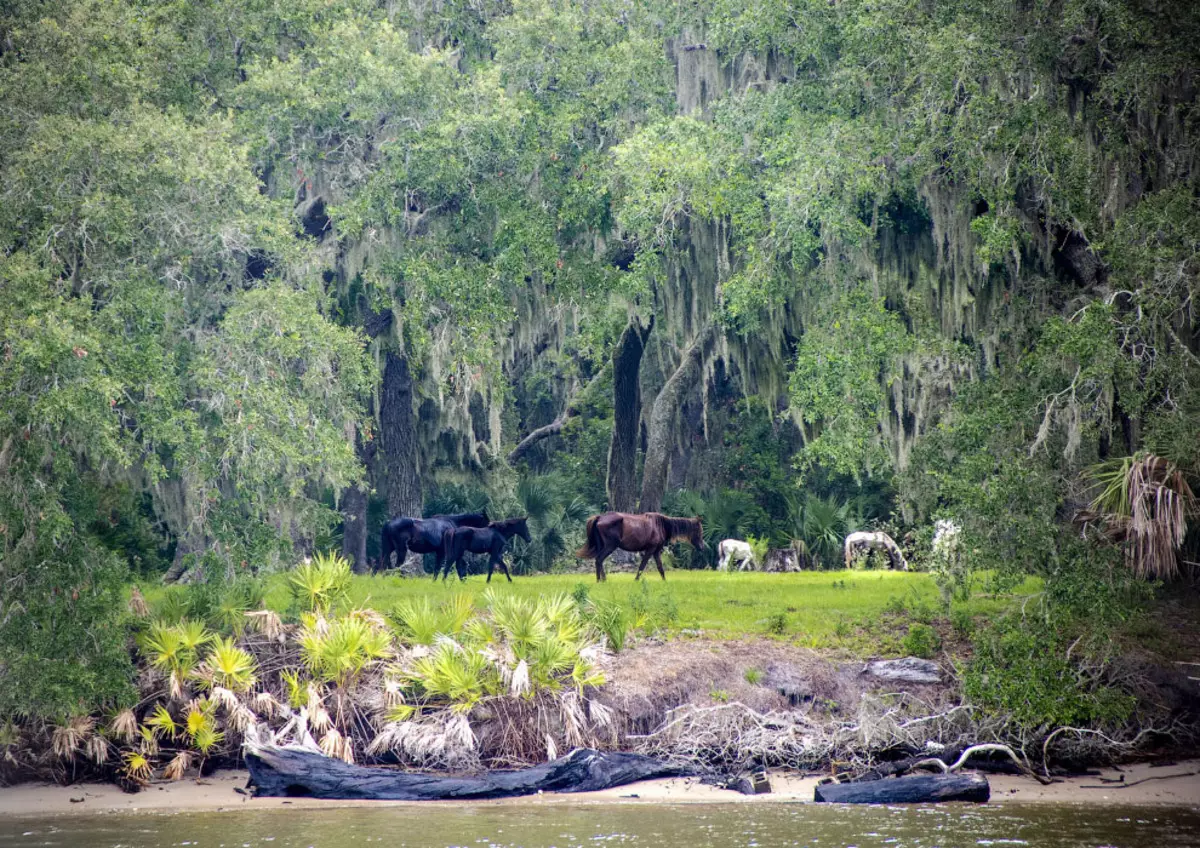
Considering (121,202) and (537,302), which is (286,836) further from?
(537,302)

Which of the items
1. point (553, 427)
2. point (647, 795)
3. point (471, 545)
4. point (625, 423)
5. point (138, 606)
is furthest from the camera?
point (553, 427)

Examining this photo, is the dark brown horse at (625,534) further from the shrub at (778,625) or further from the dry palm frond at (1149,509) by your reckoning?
the dry palm frond at (1149,509)

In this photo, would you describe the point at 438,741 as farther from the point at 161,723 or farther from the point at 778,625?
the point at 778,625

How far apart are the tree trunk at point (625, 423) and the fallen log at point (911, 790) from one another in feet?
40.5

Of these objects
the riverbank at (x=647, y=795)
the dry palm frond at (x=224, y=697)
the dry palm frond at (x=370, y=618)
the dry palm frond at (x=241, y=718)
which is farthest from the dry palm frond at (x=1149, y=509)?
the dry palm frond at (x=224, y=697)

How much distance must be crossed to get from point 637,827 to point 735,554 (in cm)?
1212

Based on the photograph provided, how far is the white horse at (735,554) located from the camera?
23.9 m

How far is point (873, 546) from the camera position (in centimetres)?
2423

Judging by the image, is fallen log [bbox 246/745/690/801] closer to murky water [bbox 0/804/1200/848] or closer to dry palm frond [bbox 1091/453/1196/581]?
murky water [bbox 0/804/1200/848]

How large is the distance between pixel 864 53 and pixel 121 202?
1018 centimetres

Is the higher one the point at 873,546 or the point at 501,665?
the point at 873,546

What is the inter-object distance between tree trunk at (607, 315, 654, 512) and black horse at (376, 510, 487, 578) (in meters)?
4.60

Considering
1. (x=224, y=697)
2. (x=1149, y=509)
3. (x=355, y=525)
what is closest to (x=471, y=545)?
(x=355, y=525)

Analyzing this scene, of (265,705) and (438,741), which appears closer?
(438,741)
